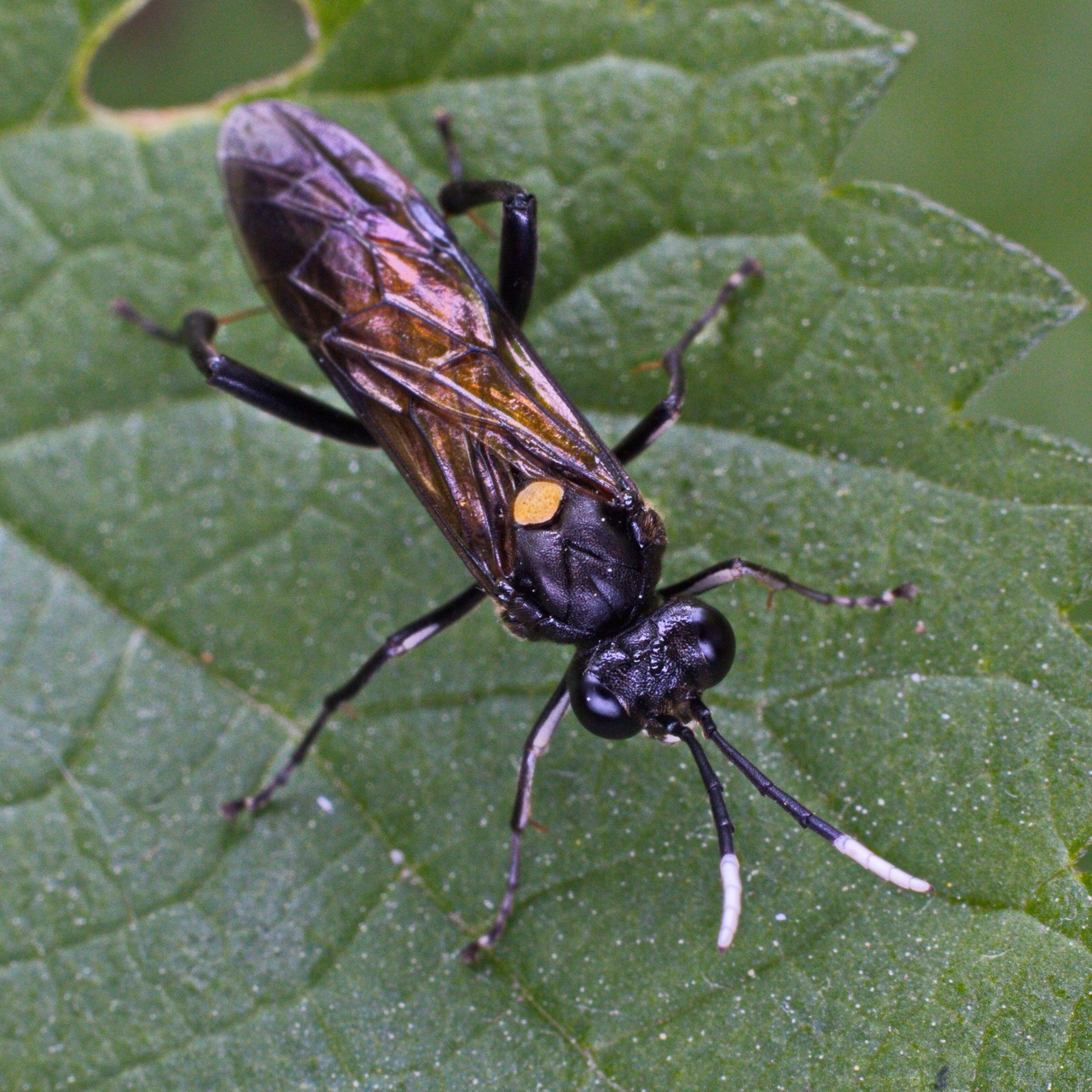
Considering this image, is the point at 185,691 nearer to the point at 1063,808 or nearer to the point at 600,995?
the point at 600,995

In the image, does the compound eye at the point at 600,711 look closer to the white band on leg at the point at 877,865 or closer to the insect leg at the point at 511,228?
the white band on leg at the point at 877,865

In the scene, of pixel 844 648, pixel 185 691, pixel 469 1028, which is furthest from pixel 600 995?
pixel 185 691

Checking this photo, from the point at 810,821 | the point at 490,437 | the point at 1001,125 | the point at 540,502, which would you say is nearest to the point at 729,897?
the point at 810,821

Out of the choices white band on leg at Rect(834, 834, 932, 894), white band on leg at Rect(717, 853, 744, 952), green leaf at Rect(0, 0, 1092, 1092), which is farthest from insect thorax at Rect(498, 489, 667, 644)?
white band on leg at Rect(834, 834, 932, 894)

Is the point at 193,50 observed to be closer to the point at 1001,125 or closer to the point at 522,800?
the point at 1001,125

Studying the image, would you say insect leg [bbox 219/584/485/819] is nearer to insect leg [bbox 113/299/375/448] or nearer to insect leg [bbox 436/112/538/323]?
insect leg [bbox 113/299/375/448]

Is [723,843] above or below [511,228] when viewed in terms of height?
below

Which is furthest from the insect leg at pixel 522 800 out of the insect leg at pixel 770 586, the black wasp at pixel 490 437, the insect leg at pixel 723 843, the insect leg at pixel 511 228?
the insect leg at pixel 511 228
